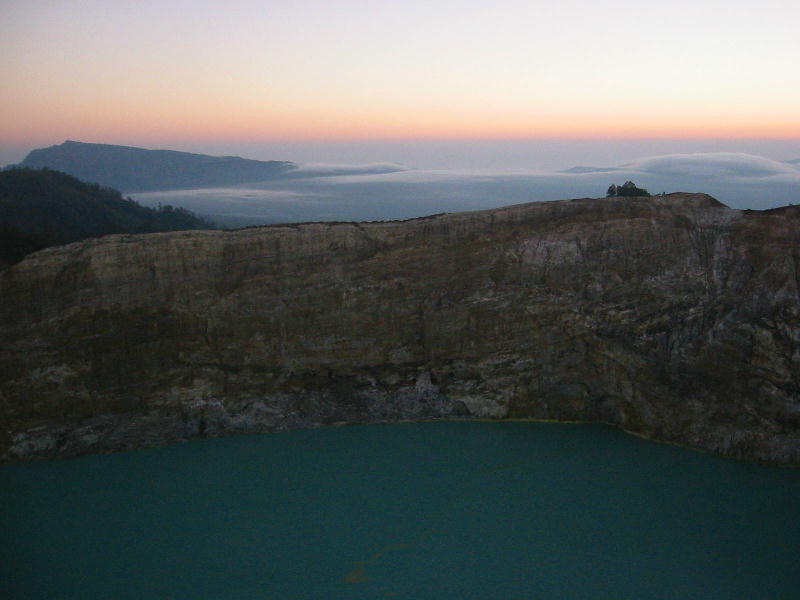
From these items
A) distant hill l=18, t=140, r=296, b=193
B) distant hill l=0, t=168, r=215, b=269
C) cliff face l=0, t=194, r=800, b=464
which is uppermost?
distant hill l=18, t=140, r=296, b=193

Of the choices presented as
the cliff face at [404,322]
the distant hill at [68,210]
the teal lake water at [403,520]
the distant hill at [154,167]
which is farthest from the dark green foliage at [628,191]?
the distant hill at [154,167]

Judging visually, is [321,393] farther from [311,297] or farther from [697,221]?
[697,221]

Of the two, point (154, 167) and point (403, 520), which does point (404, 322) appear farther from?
point (154, 167)

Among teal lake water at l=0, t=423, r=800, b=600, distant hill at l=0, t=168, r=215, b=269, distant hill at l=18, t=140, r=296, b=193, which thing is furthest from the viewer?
distant hill at l=18, t=140, r=296, b=193

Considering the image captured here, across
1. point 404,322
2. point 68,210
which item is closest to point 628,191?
point 404,322

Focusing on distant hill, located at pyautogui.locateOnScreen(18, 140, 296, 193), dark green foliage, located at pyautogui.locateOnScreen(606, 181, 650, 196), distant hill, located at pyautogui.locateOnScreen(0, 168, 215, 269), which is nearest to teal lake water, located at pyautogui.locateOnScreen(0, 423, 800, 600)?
dark green foliage, located at pyautogui.locateOnScreen(606, 181, 650, 196)

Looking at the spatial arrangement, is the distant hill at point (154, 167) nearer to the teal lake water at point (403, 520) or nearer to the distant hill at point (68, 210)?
the distant hill at point (68, 210)

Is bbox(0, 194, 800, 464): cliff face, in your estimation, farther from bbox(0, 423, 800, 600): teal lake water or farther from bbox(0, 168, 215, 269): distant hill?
bbox(0, 168, 215, 269): distant hill

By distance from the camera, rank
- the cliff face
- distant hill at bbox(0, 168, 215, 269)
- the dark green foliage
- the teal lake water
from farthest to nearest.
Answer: distant hill at bbox(0, 168, 215, 269) < the dark green foliage < the cliff face < the teal lake water
